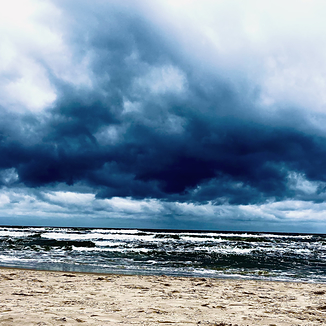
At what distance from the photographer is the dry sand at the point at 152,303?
5.37m

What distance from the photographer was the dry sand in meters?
5.37

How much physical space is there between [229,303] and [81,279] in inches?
239

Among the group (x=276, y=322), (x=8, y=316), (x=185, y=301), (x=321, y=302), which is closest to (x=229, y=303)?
(x=185, y=301)

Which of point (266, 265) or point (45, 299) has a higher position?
point (45, 299)

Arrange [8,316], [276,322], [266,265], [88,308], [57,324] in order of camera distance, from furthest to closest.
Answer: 1. [266,265]
2. [88,308]
3. [276,322]
4. [8,316]
5. [57,324]

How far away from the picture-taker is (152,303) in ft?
22.4

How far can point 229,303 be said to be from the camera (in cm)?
709

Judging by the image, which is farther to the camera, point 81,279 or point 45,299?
point 81,279

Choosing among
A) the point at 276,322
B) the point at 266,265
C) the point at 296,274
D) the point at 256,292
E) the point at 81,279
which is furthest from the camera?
the point at 266,265

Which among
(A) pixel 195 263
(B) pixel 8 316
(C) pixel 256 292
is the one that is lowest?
(A) pixel 195 263

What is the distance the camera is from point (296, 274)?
1409cm

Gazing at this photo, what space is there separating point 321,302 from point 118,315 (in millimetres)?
5778

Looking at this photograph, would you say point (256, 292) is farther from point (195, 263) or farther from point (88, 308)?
point (195, 263)

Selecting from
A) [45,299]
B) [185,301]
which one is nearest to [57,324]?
[45,299]
